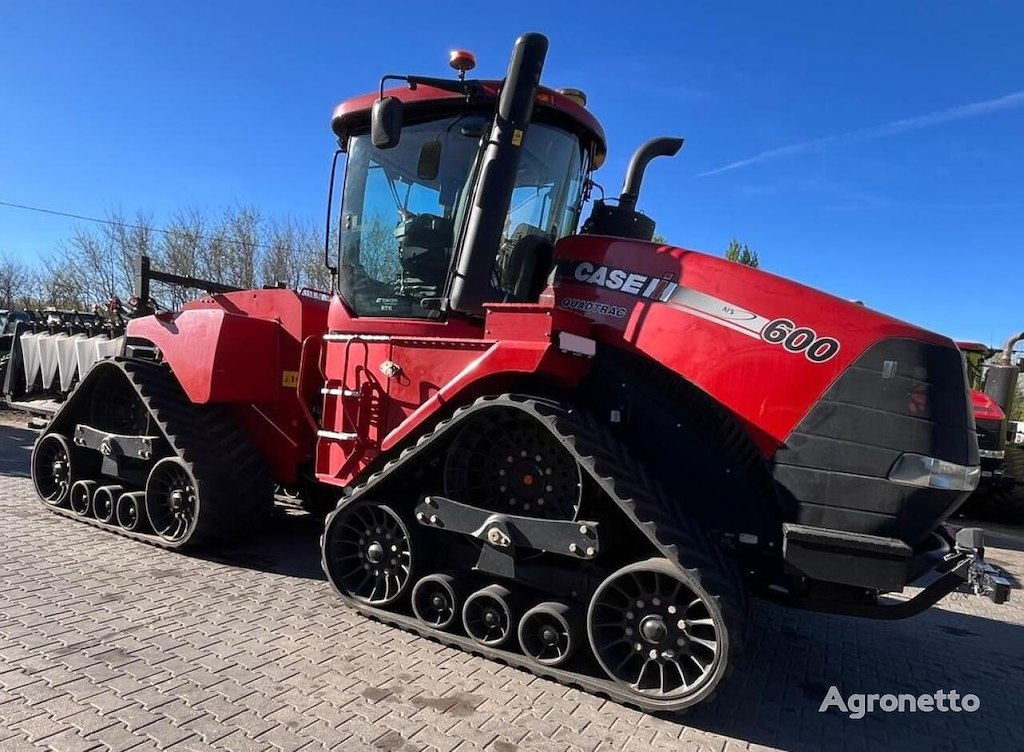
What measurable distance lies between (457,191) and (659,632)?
282 centimetres

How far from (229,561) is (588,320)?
3.49m

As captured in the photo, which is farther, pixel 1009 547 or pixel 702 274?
pixel 1009 547

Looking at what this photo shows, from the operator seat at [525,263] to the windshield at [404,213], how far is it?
0.37 m

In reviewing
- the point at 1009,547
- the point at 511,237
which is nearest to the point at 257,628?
the point at 511,237

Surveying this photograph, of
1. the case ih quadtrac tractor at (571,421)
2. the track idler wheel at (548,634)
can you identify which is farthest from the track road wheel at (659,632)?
the track idler wheel at (548,634)

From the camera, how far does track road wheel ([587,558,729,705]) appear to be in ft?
10.3

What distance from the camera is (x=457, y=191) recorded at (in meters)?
4.40

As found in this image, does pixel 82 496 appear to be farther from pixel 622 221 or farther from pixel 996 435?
pixel 996 435

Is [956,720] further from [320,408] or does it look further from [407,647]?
[320,408]

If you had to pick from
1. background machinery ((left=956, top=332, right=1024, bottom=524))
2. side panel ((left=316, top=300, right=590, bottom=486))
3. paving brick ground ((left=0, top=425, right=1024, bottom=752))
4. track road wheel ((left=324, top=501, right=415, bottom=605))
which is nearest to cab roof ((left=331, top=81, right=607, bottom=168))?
side panel ((left=316, top=300, right=590, bottom=486))

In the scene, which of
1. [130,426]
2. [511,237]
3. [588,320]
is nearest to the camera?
[588,320]

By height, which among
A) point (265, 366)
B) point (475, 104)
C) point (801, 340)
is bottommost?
point (265, 366)

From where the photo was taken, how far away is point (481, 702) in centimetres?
334

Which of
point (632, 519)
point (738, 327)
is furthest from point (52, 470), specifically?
point (738, 327)
